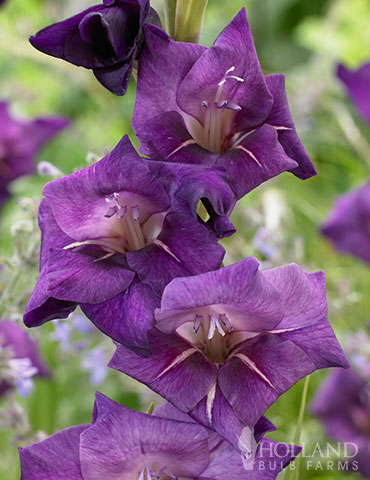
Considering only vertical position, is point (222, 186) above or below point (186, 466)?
above

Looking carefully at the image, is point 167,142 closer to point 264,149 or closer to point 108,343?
point 264,149

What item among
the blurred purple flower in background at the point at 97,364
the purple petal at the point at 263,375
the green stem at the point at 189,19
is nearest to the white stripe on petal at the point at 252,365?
the purple petal at the point at 263,375

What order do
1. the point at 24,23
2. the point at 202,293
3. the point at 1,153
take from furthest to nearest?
the point at 24,23
the point at 1,153
the point at 202,293

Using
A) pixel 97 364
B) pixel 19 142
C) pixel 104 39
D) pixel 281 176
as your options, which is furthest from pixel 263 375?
pixel 281 176

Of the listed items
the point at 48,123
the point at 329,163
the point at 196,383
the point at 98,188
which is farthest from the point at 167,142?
the point at 329,163

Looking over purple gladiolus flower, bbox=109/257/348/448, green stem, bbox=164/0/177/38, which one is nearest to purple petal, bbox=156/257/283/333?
purple gladiolus flower, bbox=109/257/348/448

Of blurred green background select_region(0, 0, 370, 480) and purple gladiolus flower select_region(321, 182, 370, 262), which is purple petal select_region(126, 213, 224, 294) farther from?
purple gladiolus flower select_region(321, 182, 370, 262)

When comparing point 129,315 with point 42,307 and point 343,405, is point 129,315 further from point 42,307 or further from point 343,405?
point 343,405
